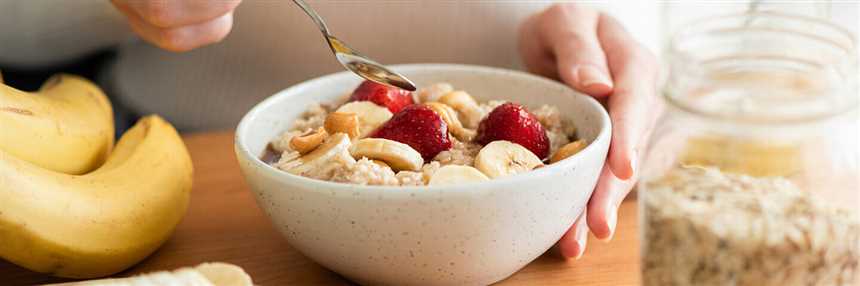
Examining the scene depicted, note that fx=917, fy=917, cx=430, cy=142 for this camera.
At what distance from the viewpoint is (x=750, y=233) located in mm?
503

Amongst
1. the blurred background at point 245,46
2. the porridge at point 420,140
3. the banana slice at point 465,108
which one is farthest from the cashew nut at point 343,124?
the blurred background at point 245,46

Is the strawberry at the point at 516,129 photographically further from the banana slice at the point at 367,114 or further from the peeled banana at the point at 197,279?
the peeled banana at the point at 197,279

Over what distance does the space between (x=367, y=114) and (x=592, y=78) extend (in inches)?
8.3

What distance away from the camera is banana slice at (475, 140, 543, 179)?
0.67 m

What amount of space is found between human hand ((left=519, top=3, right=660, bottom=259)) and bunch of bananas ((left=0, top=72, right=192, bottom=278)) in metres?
0.34

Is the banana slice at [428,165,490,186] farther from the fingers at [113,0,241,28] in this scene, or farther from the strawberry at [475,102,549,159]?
the fingers at [113,0,241,28]

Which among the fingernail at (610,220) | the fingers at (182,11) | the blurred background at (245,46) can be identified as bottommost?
the blurred background at (245,46)

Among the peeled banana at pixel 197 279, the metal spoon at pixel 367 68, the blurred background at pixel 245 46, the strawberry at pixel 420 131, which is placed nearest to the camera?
the peeled banana at pixel 197 279

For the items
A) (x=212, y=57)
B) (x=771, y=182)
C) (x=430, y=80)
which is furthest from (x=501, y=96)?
(x=212, y=57)

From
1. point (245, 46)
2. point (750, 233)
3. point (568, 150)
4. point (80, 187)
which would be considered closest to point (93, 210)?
point (80, 187)

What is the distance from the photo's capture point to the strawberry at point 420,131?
0.71 m

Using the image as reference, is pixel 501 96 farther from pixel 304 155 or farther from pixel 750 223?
pixel 750 223

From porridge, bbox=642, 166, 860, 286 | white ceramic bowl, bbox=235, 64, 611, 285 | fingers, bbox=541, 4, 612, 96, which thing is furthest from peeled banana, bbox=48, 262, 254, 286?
fingers, bbox=541, 4, 612, 96

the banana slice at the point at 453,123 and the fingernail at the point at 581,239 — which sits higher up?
the banana slice at the point at 453,123
